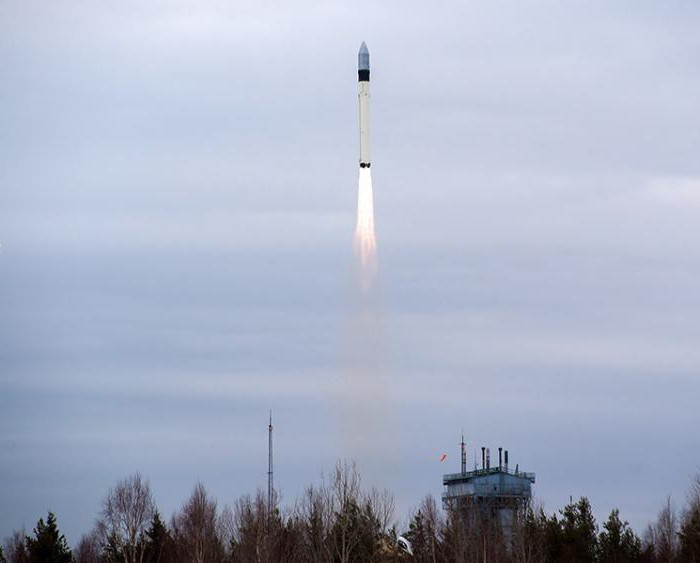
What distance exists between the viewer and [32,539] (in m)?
94.8

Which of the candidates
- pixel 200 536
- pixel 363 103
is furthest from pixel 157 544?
pixel 363 103

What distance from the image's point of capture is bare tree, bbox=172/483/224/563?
9769 cm

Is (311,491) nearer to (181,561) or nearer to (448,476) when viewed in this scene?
(181,561)

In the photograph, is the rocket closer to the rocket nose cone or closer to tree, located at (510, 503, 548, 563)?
the rocket nose cone

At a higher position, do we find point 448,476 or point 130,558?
point 448,476

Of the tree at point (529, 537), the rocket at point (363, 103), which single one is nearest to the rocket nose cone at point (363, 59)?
the rocket at point (363, 103)

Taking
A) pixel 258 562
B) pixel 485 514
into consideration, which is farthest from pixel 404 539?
pixel 258 562

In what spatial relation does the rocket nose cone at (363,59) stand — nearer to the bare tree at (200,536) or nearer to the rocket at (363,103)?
the rocket at (363,103)

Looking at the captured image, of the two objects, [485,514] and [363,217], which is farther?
[485,514]

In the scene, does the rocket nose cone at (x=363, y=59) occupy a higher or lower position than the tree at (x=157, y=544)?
higher

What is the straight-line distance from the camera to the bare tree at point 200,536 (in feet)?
320

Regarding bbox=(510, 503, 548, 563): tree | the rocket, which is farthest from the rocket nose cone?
bbox=(510, 503, 548, 563): tree

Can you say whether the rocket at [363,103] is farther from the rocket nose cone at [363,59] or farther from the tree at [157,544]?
the tree at [157,544]

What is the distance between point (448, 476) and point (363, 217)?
44.3m
